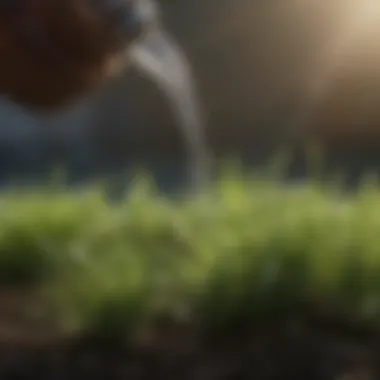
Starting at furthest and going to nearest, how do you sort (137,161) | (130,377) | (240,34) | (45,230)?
(240,34) → (137,161) → (45,230) → (130,377)

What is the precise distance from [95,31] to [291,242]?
36 centimetres

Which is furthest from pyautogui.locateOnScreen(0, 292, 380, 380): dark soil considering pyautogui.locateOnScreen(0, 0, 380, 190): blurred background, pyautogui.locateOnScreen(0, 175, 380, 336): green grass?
pyautogui.locateOnScreen(0, 0, 380, 190): blurred background

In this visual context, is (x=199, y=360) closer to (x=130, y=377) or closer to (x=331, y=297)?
(x=130, y=377)

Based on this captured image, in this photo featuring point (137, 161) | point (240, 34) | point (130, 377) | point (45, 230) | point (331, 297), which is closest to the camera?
point (130, 377)

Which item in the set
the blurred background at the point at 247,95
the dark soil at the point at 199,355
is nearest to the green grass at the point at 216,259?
the dark soil at the point at 199,355

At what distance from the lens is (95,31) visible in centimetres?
99

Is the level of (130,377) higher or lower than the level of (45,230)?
lower

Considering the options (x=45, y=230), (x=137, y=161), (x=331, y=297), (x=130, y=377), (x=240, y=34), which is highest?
(x=240, y=34)

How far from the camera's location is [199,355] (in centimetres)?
99

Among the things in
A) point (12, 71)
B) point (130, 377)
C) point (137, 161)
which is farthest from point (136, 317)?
point (137, 161)

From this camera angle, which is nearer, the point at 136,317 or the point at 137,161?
the point at 136,317

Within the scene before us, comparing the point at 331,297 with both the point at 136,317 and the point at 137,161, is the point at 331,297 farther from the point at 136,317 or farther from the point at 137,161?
the point at 137,161

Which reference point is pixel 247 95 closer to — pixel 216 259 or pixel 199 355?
pixel 216 259

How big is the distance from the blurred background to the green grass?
2.18 m
